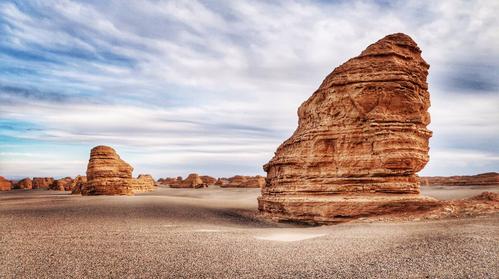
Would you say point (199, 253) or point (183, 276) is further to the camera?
point (199, 253)

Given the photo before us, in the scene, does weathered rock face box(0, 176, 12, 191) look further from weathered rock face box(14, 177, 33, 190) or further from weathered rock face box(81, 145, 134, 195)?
weathered rock face box(81, 145, 134, 195)

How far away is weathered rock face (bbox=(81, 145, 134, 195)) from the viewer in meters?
33.8

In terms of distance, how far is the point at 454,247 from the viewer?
23.6ft

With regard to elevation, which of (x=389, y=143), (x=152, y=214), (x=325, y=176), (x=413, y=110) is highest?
(x=413, y=110)

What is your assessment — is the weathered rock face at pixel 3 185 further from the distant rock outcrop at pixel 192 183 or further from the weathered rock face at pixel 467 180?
the weathered rock face at pixel 467 180

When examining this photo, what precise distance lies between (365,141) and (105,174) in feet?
90.0

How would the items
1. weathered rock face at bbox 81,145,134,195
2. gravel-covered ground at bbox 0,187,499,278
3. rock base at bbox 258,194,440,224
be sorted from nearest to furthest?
gravel-covered ground at bbox 0,187,499,278
rock base at bbox 258,194,440,224
weathered rock face at bbox 81,145,134,195

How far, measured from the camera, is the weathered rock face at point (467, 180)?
161ft

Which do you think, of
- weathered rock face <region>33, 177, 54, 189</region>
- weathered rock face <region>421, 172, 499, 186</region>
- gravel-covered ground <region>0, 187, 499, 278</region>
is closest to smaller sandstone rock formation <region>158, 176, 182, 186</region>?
weathered rock face <region>33, 177, 54, 189</region>

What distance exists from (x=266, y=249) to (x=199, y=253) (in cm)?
168

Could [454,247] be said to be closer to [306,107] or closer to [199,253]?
[199,253]

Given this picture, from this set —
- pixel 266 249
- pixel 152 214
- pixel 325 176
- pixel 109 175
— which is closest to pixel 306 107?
pixel 325 176

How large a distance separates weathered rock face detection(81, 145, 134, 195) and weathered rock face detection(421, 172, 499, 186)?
50.2 meters

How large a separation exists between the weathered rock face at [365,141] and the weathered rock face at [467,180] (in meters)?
42.7
